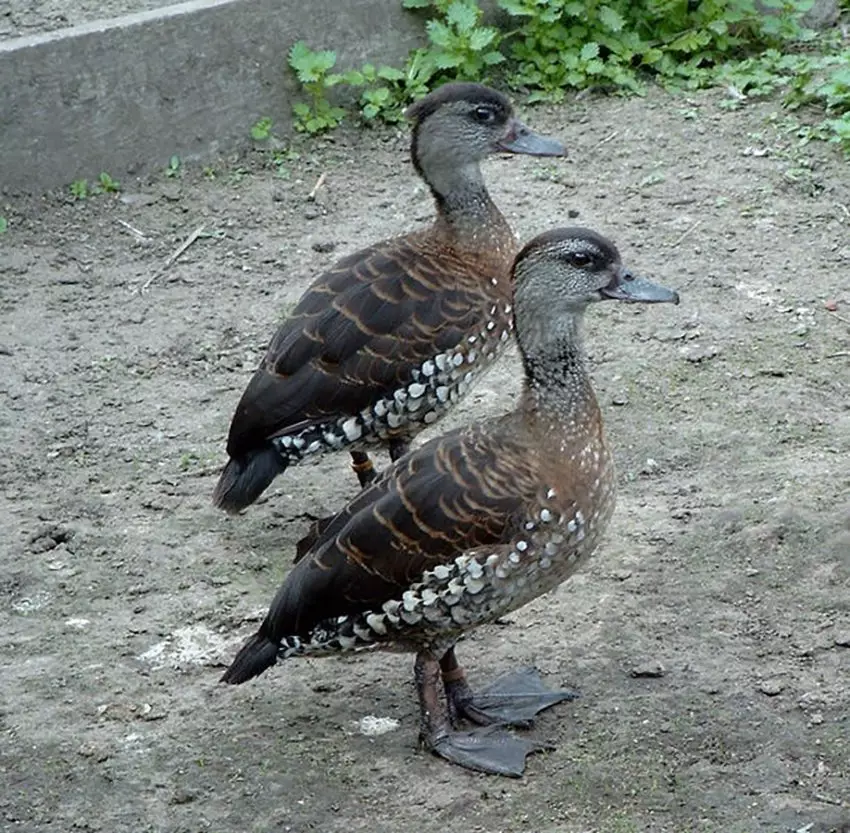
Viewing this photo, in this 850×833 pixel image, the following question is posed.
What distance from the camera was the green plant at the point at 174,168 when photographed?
7988mm

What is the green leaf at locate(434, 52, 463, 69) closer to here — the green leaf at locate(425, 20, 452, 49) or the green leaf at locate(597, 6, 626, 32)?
the green leaf at locate(425, 20, 452, 49)

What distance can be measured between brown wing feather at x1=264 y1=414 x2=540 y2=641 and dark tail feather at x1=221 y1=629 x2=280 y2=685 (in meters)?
0.04

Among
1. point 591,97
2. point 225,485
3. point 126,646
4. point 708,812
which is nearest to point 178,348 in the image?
point 225,485

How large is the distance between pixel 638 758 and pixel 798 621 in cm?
79

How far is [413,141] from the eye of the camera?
6.10m

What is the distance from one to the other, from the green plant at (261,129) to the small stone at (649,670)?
13.2ft

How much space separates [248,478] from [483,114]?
157cm

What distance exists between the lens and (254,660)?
4.66 metres

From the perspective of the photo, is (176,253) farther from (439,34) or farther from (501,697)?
(501,697)

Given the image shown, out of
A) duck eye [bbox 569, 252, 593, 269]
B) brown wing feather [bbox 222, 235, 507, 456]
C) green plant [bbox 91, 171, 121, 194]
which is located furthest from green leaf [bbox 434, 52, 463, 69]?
duck eye [bbox 569, 252, 593, 269]

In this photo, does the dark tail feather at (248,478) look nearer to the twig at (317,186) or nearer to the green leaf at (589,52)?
the twig at (317,186)

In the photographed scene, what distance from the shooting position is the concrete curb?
302 inches

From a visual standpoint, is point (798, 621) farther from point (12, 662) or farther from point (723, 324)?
point (12, 662)

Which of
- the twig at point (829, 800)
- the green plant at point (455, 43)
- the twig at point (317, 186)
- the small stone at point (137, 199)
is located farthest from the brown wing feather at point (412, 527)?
the green plant at point (455, 43)
